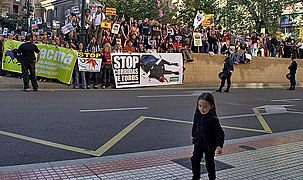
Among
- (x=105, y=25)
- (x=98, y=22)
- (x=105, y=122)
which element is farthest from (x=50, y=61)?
(x=105, y=122)

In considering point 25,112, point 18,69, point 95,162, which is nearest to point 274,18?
point 18,69

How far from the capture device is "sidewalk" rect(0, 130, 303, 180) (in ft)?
16.4

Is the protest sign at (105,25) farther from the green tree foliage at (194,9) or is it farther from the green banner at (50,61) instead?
the green tree foliage at (194,9)

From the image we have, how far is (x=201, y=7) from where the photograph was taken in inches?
1351

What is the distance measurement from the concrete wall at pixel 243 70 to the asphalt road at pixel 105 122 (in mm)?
7910

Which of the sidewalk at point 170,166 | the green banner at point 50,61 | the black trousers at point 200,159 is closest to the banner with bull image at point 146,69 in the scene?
the green banner at point 50,61

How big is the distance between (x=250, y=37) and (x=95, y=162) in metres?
22.6

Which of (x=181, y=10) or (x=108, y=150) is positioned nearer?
(x=108, y=150)

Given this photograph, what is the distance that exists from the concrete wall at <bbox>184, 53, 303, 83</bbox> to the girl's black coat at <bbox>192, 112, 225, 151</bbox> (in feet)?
55.3

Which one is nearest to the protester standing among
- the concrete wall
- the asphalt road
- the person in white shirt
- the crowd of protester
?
the asphalt road

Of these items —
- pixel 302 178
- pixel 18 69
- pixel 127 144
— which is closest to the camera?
pixel 302 178

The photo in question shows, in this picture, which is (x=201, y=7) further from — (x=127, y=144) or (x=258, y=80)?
(x=127, y=144)

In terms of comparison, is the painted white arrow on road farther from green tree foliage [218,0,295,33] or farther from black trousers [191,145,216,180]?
green tree foliage [218,0,295,33]

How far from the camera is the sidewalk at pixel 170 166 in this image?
5.00 m
